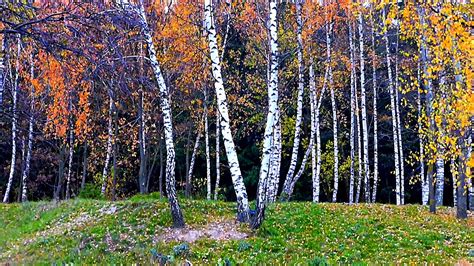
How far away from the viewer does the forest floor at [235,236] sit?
9.47 meters

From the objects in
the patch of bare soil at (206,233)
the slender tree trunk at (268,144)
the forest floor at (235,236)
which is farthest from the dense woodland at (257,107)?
the forest floor at (235,236)

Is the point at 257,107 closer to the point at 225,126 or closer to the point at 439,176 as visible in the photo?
the point at 439,176

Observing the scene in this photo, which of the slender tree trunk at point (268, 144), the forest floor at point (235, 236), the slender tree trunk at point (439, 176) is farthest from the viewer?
the slender tree trunk at point (439, 176)

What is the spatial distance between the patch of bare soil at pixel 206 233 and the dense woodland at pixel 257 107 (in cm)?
36

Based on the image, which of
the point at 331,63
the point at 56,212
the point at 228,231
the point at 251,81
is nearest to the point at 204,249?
the point at 228,231

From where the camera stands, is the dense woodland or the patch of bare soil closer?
the patch of bare soil

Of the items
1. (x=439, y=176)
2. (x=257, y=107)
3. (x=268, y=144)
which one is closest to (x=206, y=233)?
(x=268, y=144)

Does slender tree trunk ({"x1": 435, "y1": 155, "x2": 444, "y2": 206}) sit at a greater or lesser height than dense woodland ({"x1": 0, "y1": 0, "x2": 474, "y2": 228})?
lesser

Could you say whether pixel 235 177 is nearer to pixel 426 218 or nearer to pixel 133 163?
pixel 426 218

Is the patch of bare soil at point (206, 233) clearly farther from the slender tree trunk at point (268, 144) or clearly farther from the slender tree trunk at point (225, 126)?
the slender tree trunk at point (225, 126)

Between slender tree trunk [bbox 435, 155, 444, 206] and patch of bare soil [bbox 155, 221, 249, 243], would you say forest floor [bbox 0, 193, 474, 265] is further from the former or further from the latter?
slender tree trunk [bbox 435, 155, 444, 206]

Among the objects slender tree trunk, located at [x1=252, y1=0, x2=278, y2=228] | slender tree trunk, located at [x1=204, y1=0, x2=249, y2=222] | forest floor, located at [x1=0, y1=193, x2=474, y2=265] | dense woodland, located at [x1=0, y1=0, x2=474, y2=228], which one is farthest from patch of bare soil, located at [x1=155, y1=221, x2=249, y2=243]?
slender tree trunk, located at [x1=204, y1=0, x2=249, y2=222]

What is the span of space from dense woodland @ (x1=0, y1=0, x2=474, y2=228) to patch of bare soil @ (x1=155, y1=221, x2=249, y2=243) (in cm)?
36

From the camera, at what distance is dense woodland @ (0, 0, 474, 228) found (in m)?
11.3
